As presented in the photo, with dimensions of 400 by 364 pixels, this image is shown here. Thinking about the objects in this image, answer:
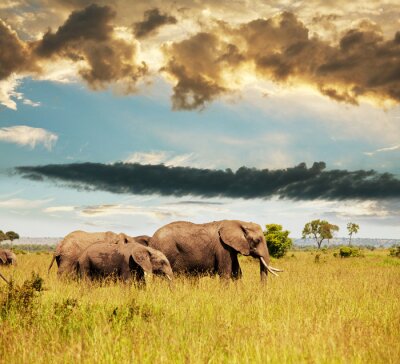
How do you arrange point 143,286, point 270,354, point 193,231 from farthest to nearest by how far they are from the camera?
point 193,231 → point 143,286 → point 270,354

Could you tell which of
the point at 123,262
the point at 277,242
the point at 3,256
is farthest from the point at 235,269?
the point at 277,242

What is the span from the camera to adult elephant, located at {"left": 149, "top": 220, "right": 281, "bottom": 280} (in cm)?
1614

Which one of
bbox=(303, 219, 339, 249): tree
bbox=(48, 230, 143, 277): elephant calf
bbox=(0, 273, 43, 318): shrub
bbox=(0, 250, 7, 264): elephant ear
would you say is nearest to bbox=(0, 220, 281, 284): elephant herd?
bbox=(48, 230, 143, 277): elephant calf

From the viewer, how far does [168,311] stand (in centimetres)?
948

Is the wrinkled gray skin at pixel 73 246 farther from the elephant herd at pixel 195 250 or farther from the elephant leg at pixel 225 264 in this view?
the elephant leg at pixel 225 264

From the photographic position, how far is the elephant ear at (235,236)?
1599cm

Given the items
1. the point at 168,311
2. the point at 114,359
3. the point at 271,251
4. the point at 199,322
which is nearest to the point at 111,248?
Result: the point at 168,311

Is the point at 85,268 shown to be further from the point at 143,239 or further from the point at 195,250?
the point at 143,239

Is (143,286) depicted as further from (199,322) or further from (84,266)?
(199,322)

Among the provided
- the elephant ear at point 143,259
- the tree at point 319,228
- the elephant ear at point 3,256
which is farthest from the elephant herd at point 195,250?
the tree at point 319,228

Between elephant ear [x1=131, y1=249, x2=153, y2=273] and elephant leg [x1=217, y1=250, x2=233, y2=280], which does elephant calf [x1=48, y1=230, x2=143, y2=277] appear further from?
elephant leg [x1=217, y1=250, x2=233, y2=280]

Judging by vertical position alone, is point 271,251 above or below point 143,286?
below

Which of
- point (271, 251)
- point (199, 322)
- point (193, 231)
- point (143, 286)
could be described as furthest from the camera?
point (271, 251)

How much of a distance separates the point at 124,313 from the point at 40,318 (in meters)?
1.54
